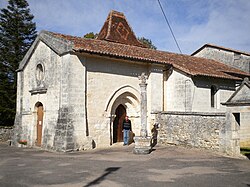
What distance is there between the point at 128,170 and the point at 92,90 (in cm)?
624

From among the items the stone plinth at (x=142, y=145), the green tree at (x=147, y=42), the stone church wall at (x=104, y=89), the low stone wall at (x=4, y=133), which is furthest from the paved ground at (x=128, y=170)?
the green tree at (x=147, y=42)

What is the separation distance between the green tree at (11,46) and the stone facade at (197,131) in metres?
15.5

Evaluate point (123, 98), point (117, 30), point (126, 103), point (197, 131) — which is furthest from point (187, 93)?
point (117, 30)

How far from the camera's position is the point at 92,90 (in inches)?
544

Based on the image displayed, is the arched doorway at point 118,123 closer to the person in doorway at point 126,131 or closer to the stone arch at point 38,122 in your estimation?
the person in doorway at point 126,131

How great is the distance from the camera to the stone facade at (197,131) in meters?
11.5

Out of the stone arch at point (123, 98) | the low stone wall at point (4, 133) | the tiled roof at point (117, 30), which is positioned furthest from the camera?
the low stone wall at point (4, 133)

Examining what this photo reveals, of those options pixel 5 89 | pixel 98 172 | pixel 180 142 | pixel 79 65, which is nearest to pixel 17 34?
pixel 5 89

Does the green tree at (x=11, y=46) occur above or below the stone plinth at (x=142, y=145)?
above

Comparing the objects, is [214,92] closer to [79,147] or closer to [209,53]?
[209,53]

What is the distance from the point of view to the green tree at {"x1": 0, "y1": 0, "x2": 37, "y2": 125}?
2453 centimetres

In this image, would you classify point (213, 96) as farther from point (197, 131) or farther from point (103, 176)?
point (103, 176)

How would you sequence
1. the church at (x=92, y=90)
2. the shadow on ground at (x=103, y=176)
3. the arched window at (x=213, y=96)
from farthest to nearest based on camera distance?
the arched window at (x=213, y=96) < the church at (x=92, y=90) < the shadow on ground at (x=103, y=176)

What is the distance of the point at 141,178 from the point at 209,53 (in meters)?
20.5
